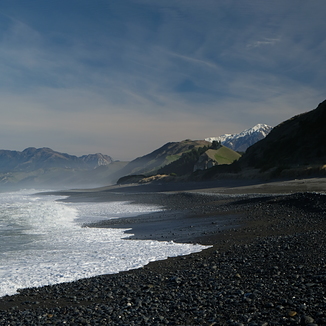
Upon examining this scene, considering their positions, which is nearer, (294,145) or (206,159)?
(294,145)

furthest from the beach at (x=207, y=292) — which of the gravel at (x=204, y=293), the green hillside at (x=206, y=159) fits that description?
the green hillside at (x=206, y=159)

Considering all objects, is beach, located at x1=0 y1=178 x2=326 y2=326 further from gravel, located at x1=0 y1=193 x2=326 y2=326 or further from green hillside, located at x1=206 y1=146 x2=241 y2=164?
green hillside, located at x1=206 y1=146 x2=241 y2=164

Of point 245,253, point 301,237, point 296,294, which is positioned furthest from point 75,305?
point 301,237

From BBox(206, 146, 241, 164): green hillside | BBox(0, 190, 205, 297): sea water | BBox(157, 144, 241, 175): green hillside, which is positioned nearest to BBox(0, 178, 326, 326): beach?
BBox(0, 190, 205, 297): sea water

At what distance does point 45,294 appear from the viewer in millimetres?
8305

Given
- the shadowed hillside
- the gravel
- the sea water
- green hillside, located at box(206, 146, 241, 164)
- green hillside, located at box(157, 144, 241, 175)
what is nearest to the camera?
the gravel

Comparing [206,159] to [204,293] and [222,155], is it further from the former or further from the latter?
[204,293]

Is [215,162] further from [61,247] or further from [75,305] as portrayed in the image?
[75,305]

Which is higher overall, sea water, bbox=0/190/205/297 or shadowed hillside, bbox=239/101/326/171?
shadowed hillside, bbox=239/101/326/171

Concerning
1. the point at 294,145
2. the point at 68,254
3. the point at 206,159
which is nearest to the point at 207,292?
the point at 68,254

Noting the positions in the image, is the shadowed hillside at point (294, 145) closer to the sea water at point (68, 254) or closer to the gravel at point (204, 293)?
the sea water at point (68, 254)

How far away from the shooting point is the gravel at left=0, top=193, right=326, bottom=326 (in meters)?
6.13

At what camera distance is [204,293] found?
24.3 feet

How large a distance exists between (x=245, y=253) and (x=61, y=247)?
772cm
